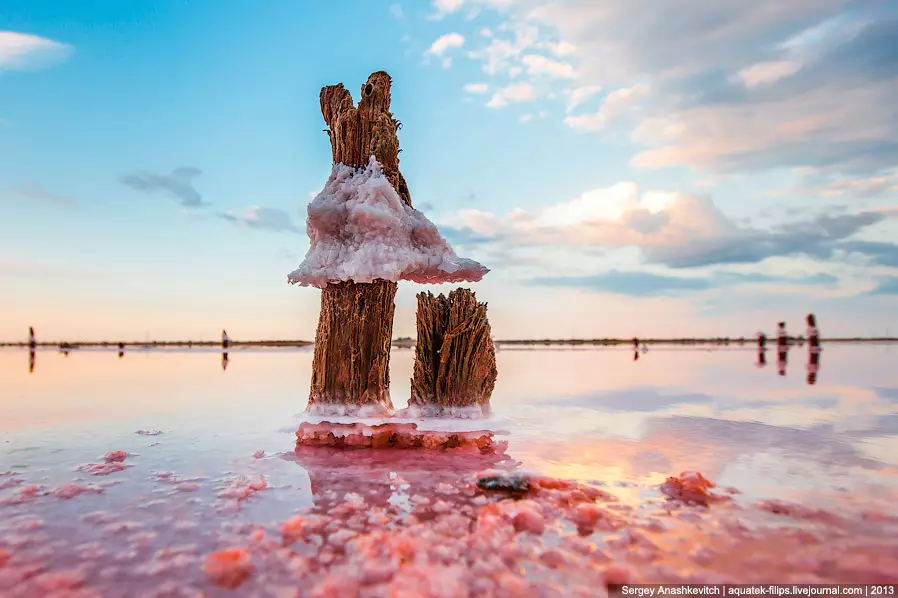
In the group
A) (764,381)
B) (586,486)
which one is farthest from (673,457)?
(764,381)

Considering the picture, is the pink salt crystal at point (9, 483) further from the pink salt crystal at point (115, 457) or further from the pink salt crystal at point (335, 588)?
the pink salt crystal at point (335, 588)

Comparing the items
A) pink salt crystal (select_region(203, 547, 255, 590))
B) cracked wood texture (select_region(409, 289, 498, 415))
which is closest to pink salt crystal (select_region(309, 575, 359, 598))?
pink salt crystal (select_region(203, 547, 255, 590))

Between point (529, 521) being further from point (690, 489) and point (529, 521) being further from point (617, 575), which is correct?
point (690, 489)

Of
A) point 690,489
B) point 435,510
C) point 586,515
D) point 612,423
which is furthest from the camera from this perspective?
point 612,423

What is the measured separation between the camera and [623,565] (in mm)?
2277

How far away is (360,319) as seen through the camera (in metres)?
5.11

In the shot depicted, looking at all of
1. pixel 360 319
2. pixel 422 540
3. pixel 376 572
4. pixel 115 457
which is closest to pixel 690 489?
pixel 422 540

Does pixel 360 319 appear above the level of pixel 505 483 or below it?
above

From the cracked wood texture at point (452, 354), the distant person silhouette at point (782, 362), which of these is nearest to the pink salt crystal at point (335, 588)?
the cracked wood texture at point (452, 354)

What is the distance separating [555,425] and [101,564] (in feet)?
15.2

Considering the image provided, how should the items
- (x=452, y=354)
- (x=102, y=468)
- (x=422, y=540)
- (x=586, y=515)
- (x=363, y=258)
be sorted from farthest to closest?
(x=452, y=354)
(x=363, y=258)
(x=102, y=468)
(x=586, y=515)
(x=422, y=540)

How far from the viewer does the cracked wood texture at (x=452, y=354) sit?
5207 millimetres

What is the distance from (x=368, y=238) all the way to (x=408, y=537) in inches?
124

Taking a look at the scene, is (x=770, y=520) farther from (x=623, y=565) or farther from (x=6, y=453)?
(x=6, y=453)
